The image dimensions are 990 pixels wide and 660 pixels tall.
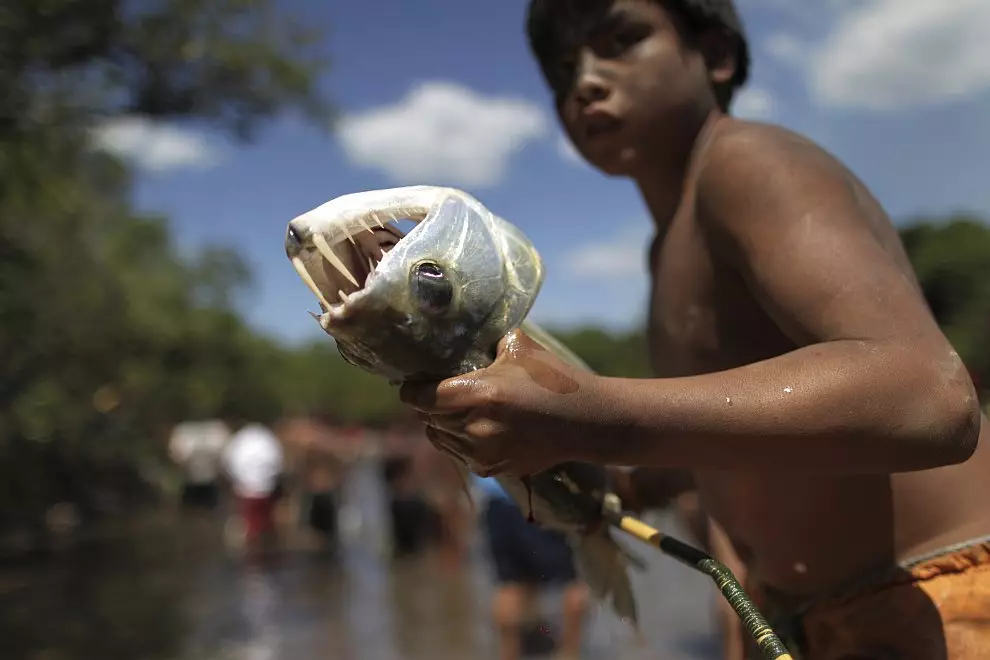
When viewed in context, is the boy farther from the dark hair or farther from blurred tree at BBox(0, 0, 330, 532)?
blurred tree at BBox(0, 0, 330, 532)

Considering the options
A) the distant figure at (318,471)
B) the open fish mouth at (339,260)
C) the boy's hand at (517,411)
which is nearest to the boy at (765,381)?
the boy's hand at (517,411)

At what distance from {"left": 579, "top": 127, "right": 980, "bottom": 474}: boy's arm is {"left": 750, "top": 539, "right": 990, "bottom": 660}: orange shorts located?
38 centimetres

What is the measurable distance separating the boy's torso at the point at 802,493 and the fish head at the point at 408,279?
0.45 metres

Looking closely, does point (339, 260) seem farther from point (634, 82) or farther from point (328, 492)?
point (328, 492)

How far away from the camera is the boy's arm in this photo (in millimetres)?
1000

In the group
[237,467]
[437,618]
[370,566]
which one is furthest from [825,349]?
[237,467]

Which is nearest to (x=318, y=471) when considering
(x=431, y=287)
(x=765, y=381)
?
(x=431, y=287)

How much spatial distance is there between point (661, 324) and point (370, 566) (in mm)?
8456

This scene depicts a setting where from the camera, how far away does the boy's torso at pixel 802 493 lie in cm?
136

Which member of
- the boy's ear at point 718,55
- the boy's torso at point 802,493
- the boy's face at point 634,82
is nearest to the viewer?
the boy's torso at point 802,493

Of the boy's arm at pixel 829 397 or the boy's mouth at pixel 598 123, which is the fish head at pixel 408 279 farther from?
the boy's mouth at pixel 598 123

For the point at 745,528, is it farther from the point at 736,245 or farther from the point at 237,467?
the point at 237,467

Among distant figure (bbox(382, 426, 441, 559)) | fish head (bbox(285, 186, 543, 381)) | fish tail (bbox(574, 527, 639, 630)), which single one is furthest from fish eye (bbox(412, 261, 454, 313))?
distant figure (bbox(382, 426, 441, 559))

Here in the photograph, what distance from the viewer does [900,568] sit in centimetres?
137
